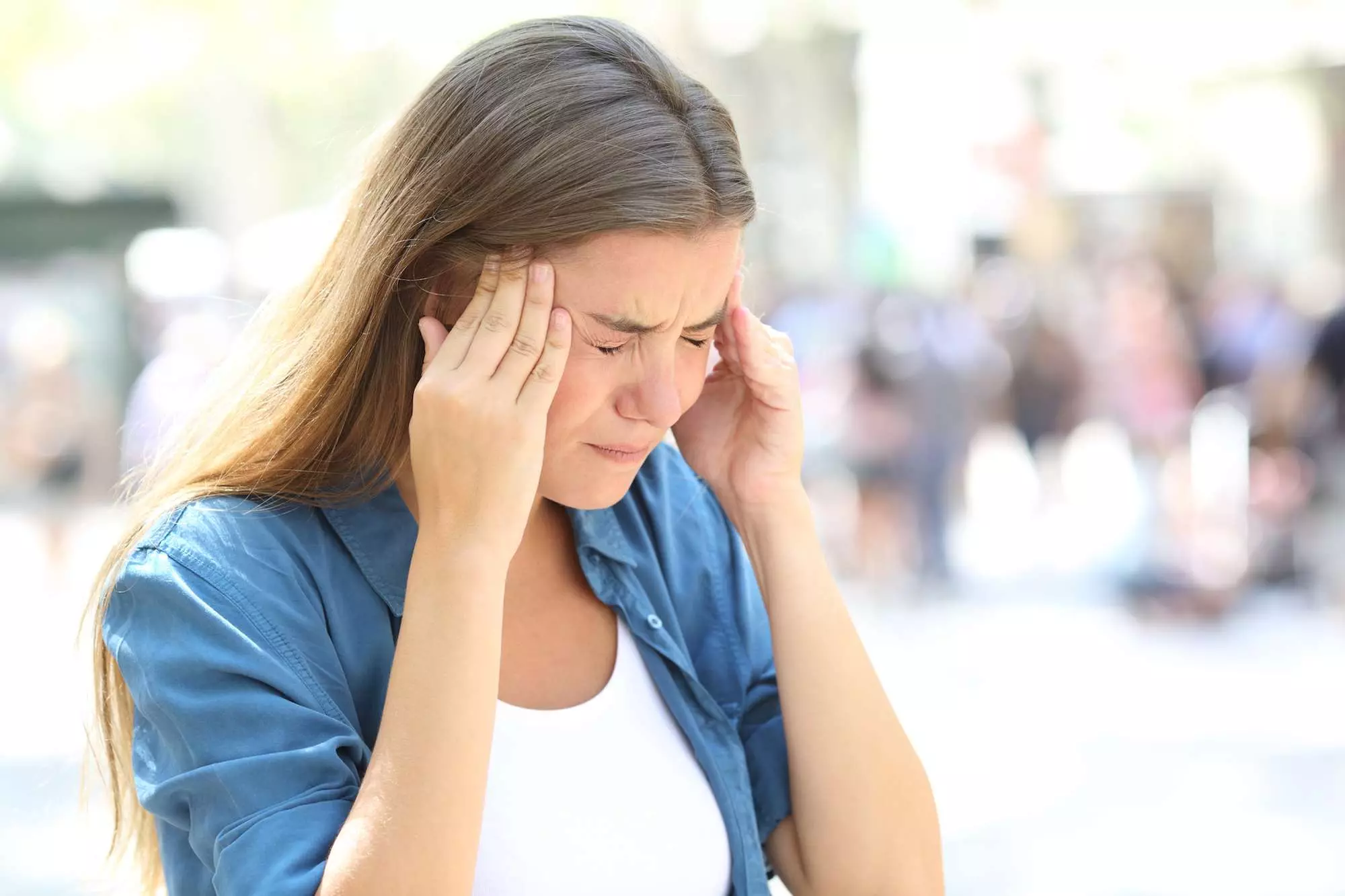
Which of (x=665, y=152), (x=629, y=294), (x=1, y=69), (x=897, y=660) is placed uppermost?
(x=1, y=69)

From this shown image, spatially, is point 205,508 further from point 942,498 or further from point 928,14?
point 928,14

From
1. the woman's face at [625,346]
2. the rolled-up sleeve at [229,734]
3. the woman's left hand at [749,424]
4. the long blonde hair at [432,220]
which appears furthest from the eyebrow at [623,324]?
the rolled-up sleeve at [229,734]

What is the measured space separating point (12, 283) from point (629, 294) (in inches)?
590

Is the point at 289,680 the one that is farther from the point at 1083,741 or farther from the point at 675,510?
the point at 1083,741

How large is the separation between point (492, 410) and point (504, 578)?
0.19 meters

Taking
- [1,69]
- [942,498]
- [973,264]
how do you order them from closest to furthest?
[942,498] < [1,69] < [973,264]

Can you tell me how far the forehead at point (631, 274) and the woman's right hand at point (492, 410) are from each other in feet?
0.10

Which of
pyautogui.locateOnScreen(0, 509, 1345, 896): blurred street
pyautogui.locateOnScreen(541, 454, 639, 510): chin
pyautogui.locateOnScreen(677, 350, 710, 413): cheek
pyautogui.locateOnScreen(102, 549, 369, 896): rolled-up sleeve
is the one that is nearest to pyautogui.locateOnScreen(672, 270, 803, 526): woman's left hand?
pyautogui.locateOnScreen(677, 350, 710, 413): cheek

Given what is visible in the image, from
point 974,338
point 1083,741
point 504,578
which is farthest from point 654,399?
point 974,338

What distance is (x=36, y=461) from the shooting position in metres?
10.5

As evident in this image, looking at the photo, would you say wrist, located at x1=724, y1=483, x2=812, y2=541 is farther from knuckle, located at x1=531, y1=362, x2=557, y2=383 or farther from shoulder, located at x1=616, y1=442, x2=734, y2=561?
knuckle, located at x1=531, y1=362, x2=557, y2=383

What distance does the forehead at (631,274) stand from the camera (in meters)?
1.76

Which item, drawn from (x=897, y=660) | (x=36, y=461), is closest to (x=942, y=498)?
(x=897, y=660)

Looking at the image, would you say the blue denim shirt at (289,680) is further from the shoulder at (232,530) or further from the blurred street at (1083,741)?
the blurred street at (1083,741)
